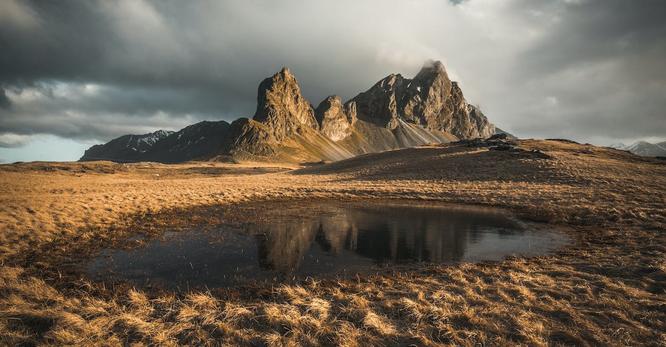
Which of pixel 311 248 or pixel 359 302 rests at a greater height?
A: pixel 359 302

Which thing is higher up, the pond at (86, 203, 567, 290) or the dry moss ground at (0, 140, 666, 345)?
the dry moss ground at (0, 140, 666, 345)

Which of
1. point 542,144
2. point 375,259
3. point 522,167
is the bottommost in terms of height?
point 375,259

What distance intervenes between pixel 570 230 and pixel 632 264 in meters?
10.4

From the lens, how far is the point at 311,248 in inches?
691

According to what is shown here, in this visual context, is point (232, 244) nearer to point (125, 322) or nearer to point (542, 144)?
point (125, 322)

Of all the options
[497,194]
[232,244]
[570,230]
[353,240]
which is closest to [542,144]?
[497,194]

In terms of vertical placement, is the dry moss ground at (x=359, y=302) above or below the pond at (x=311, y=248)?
above

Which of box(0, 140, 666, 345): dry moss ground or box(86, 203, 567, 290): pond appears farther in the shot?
box(86, 203, 567, 290): pond

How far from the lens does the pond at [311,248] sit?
13.3 meters

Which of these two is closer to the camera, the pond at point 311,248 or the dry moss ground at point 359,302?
the dry moss ground at point 359,302

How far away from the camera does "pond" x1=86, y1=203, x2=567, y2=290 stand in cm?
1328

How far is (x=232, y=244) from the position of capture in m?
17.7

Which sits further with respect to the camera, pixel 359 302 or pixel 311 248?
pixel 311 248

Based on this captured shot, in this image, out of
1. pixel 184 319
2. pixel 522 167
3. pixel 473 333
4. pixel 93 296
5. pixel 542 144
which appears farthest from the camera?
pixel 542 144
